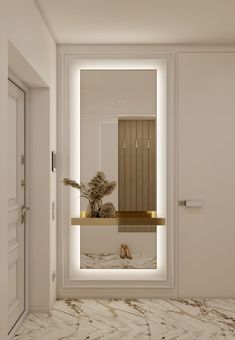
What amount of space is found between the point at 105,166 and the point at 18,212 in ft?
3.76

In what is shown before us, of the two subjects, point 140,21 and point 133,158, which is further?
point 133,158

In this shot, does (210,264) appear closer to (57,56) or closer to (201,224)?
(201,224)

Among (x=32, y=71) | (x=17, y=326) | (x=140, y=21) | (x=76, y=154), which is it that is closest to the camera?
(x=32, y=71)

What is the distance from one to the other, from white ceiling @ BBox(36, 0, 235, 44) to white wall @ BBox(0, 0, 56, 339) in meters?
0.17

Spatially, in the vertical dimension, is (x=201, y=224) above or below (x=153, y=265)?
above

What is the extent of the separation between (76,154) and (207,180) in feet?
4.40

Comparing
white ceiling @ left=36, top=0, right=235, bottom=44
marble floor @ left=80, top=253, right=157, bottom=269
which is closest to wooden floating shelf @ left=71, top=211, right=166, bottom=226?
marble floor @ left=80, top=253, right=157, bottom=269

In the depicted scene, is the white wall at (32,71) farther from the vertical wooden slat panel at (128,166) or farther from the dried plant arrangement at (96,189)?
the vertical wooden slat panel at (128,166)

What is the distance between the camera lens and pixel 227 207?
13.8ft

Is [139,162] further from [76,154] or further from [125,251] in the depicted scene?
[125,251]

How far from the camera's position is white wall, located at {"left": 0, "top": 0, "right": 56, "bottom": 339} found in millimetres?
2296

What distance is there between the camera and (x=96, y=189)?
13.9 feet

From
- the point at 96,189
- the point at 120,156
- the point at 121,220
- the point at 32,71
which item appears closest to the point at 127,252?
the point at 121,220

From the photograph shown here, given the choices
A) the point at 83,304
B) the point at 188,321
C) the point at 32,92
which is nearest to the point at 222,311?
the point at 188,321
